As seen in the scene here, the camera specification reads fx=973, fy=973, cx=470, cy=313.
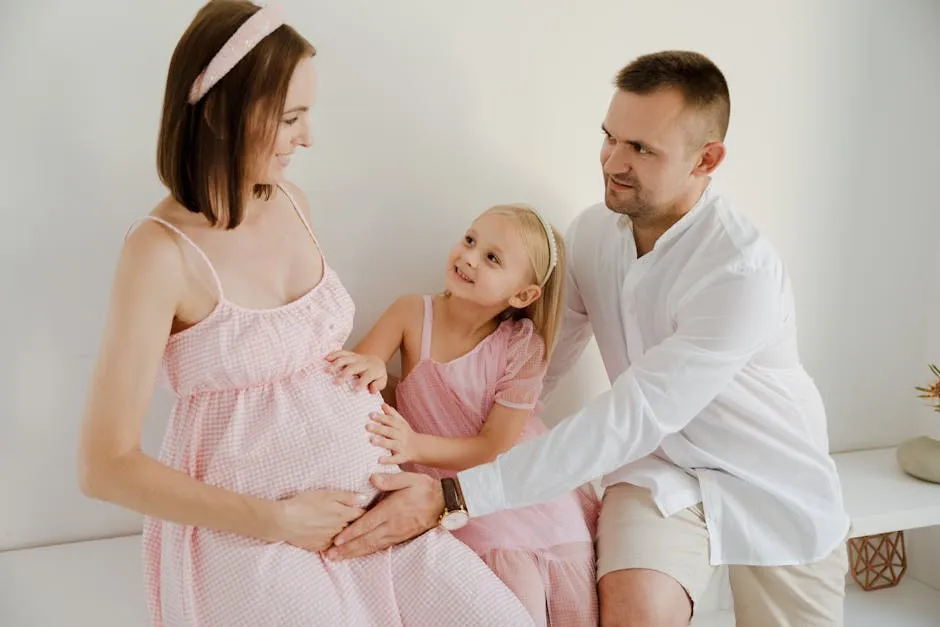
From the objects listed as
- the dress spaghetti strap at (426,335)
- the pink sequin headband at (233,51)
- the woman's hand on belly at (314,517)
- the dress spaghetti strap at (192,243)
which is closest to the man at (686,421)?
the woman's hand on belly at (314,517)

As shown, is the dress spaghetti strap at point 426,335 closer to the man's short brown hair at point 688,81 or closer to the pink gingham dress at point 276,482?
the pink gingham dress at point 276,482

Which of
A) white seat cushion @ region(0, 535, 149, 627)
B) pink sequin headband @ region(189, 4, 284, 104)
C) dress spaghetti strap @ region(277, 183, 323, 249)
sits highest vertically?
pink sequin headband @ region(189, 4, 284, 104)

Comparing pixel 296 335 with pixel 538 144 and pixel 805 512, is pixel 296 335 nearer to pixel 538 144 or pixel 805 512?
pixel 538 144

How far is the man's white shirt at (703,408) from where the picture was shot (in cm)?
188

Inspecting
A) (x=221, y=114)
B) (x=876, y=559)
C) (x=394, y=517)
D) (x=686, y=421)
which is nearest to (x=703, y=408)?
(x=686, y=421)

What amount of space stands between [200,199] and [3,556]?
0.99m

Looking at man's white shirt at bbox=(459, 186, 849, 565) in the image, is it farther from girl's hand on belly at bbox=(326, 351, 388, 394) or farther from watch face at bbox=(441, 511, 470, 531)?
girl's hand on belly at bbox=(326, 351, 388, 394)

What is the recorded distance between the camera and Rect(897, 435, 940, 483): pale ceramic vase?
2.53 meters

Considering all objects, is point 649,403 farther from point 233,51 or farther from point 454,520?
point 233,51

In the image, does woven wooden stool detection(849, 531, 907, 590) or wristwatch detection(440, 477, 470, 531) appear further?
woven wooden stool detection(849, 531, 907, 590)

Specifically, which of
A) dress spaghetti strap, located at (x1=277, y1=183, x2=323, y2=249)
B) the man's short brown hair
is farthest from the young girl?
the man's short brown hair

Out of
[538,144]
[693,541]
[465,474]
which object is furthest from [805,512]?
[538,144]

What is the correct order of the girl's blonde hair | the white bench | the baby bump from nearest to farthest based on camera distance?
the baby bump, the white bench, the girl's blonde hair

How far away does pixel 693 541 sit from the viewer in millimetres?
1952
